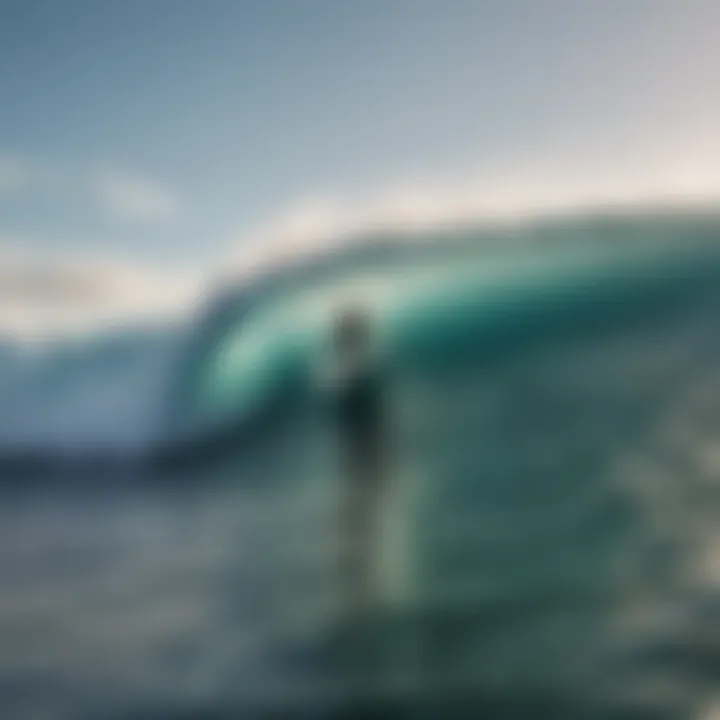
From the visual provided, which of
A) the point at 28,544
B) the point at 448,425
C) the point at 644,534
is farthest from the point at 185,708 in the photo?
the point at 644,534

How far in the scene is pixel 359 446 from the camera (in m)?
1.84

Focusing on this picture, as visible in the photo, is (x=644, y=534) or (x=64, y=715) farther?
(x=644, y=534)

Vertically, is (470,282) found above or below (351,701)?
above

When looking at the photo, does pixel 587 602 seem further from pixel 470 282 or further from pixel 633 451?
pixel 470 282

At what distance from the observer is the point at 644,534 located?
183 cm

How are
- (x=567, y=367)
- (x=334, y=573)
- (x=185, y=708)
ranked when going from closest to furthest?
(x=185, y=708) → (x=334, y=573) → (x=567, y=367)

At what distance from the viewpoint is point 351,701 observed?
170cm

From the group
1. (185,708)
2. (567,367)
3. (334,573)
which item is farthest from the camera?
(567,367)

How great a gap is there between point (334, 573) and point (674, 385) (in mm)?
889

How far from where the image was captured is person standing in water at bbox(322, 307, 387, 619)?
179 cm

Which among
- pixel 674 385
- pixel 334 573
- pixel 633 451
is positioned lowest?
pixel 334 573

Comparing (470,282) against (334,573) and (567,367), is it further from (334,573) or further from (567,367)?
(334,573)

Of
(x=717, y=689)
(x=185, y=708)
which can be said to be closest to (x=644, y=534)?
(x=717, y=689)

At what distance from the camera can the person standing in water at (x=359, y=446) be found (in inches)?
70.4
